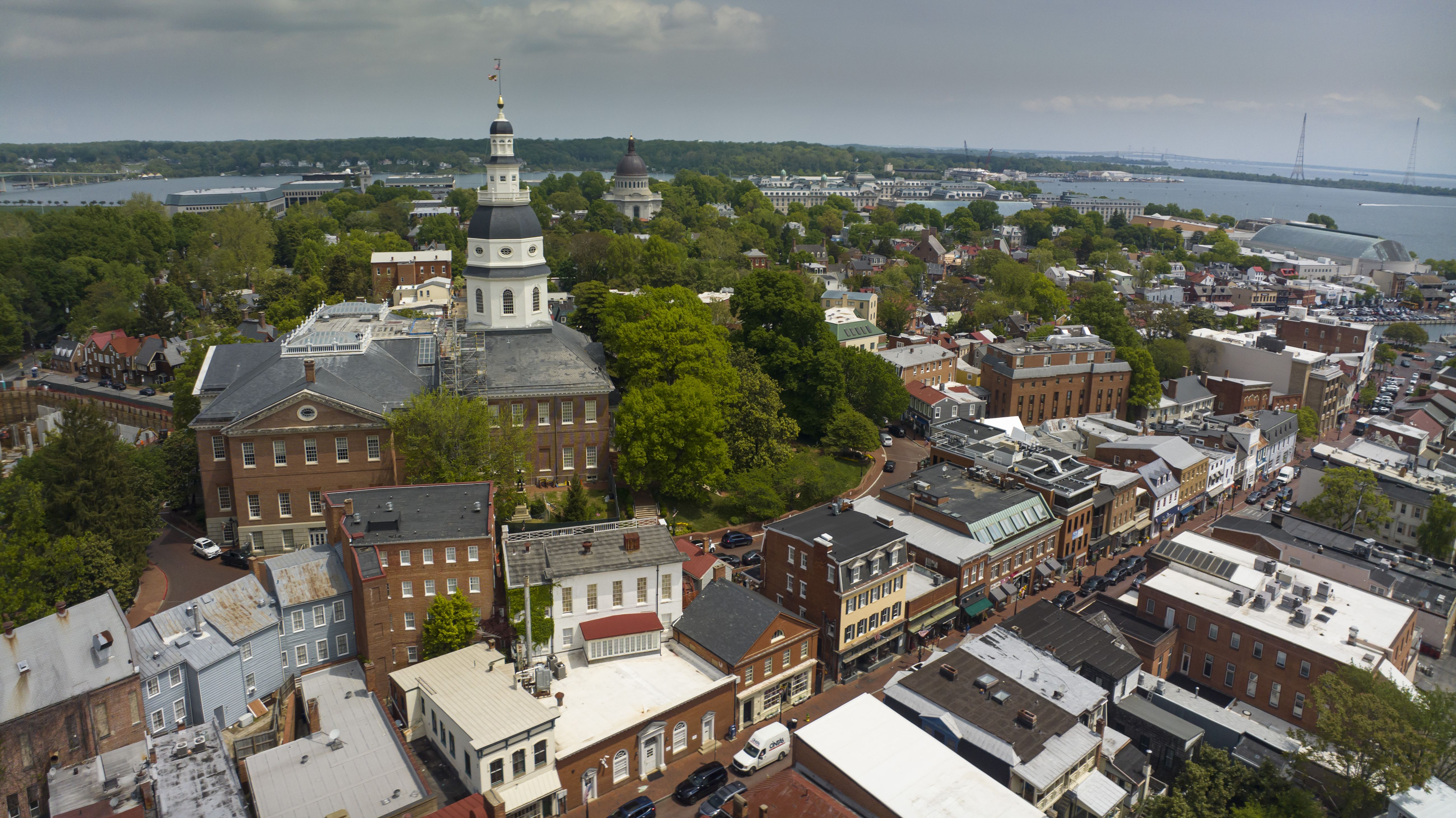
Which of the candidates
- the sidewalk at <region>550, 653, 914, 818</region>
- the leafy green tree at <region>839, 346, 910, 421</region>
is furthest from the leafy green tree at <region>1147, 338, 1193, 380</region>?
the sidewalk at <region>550, 653, 914, 818</region>

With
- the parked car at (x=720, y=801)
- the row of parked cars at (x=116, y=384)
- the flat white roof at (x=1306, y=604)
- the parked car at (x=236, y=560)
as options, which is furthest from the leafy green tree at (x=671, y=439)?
the row of parked cars at (x=116, y=384)

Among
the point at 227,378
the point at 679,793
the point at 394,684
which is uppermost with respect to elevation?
the point at 227,378

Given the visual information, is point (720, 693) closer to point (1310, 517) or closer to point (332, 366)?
point (332, 366)

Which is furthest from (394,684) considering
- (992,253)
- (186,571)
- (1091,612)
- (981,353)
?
(992,253)

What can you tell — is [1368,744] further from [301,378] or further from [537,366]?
[301,378]

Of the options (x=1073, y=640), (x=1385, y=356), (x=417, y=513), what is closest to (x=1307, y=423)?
(x=1385, y=356)

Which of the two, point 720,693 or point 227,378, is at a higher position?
point 227,378

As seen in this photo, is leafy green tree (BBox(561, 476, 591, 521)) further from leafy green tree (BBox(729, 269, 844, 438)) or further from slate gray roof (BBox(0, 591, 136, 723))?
leafy green tree (BBox(729, 269, 844, 438))

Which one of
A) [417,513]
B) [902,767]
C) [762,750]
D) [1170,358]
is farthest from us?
[1170,358]
